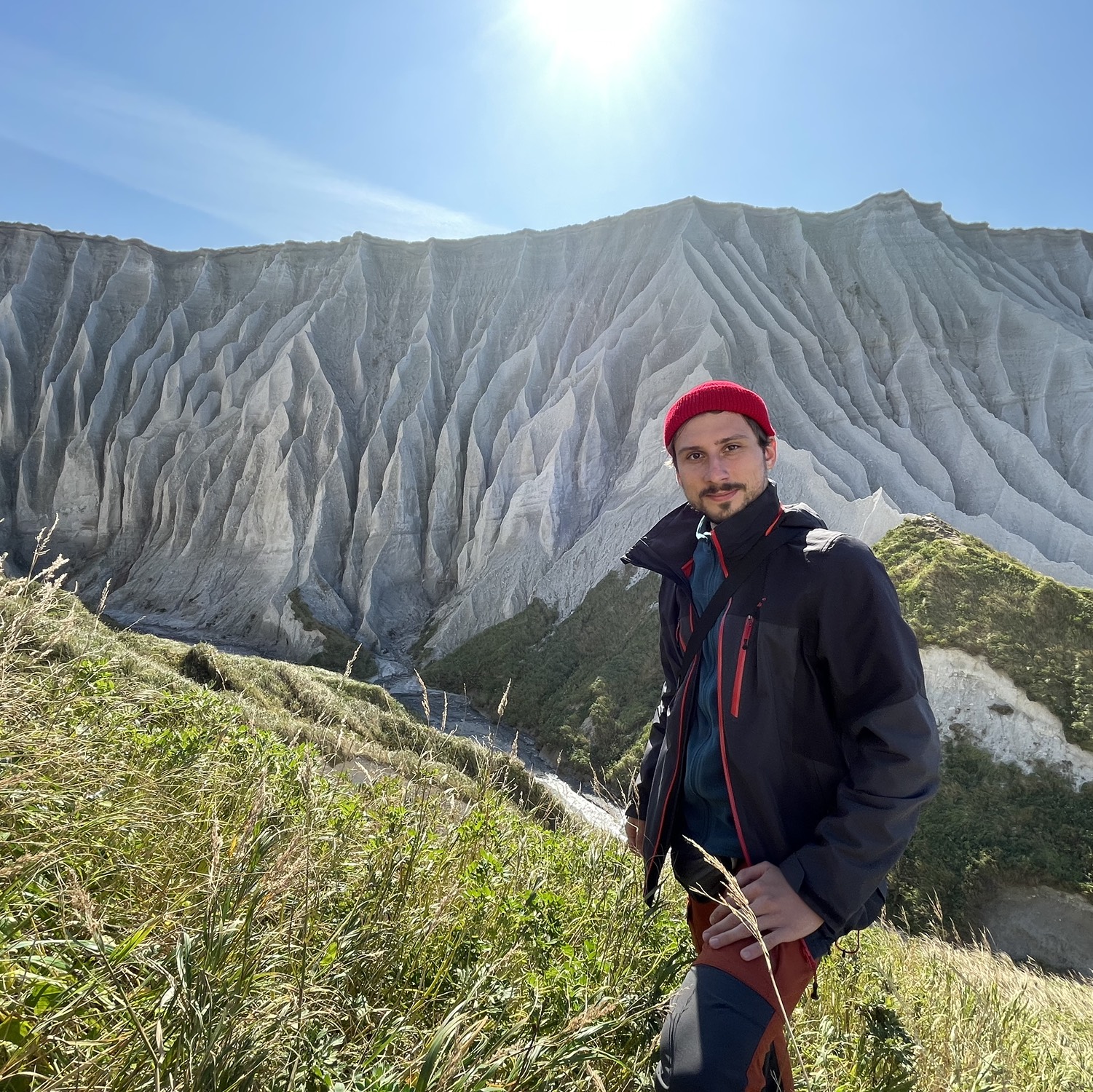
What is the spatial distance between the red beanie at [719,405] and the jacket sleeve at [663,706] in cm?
64

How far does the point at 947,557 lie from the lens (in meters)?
14.0

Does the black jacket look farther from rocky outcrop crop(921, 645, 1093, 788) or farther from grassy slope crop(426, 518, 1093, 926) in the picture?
rocky outcrop crop(921, 645, 1093, 788)

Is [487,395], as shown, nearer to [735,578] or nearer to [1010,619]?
[1010,619]

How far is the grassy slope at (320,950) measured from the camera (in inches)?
56.3

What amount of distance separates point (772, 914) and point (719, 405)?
161 cm

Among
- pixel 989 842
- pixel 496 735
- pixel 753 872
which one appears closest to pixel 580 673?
pixel 496 735

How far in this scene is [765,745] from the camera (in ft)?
6.21

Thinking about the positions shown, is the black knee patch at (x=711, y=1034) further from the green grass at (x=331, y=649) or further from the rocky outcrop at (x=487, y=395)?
the green grass at (x=331, y=649)

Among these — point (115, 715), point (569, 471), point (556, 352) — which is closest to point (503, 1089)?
point (115, 715)

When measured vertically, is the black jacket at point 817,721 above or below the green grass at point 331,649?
above

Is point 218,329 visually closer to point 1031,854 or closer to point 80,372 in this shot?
point 80,372

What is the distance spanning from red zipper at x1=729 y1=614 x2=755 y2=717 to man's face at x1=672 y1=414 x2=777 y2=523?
42cm

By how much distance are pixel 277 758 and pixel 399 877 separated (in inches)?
73.9

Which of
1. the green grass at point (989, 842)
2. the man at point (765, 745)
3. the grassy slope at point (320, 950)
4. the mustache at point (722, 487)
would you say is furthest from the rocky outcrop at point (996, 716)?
the mustache at point (722, 487)
